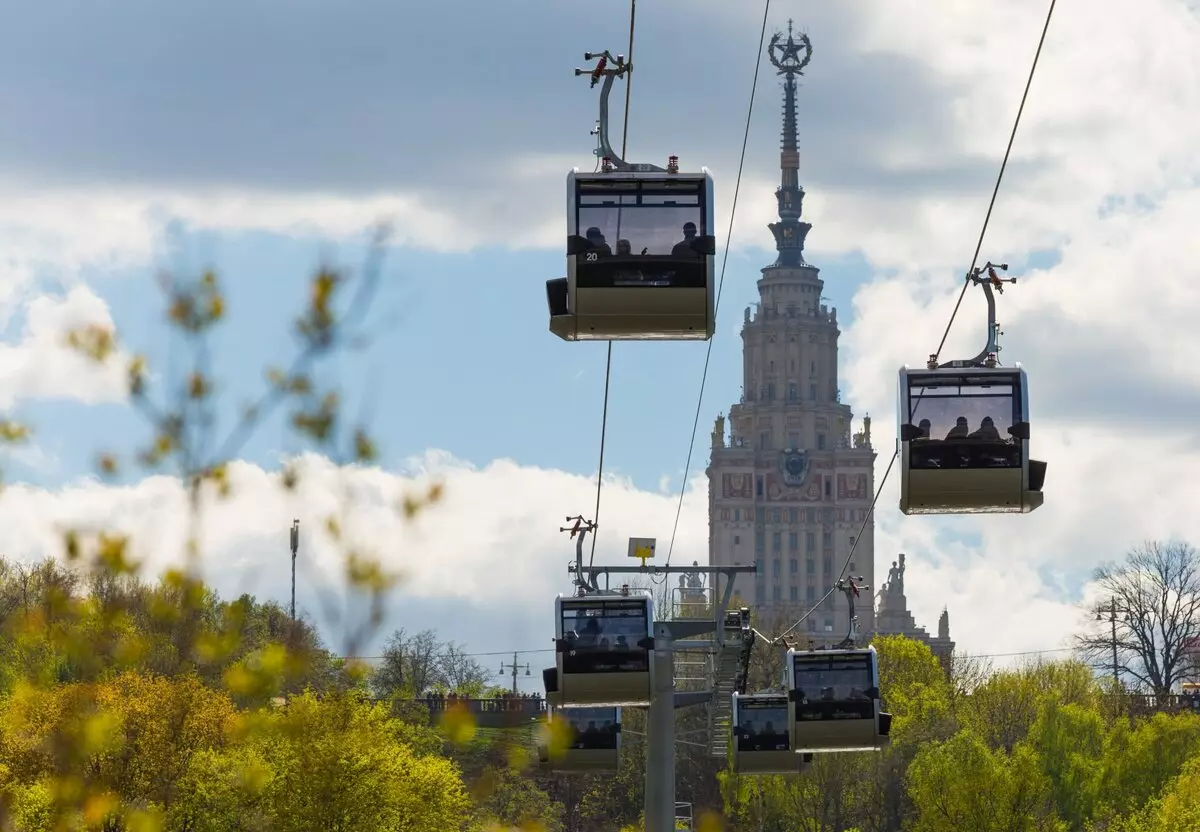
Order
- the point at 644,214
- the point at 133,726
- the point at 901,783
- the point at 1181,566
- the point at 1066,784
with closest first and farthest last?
the point at 644,214 < the point at 133,726 < the point at 1066,784 < the point at 901,783 < the point at 1181,566

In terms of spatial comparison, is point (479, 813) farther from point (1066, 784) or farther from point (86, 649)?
point (86, 649)

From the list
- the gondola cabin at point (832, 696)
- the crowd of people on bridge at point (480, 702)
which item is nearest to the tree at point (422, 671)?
the crowd of people on bridge at point (480, 702)

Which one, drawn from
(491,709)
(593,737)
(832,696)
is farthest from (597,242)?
(491,709)

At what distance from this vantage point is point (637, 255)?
25.6 meters

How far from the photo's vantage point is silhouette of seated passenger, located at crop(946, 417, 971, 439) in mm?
28875

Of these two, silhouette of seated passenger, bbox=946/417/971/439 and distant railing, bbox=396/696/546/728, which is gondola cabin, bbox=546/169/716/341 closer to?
silhouette of seated passenger, bbox=946/417/971/439

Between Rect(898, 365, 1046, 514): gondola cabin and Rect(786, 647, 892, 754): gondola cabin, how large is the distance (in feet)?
53.2

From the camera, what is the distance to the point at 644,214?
84.0 feet

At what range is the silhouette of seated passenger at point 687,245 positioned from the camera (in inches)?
1006

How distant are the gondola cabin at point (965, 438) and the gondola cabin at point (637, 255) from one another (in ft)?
13.8

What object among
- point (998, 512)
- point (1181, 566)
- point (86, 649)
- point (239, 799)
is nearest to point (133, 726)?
point (239, 799)

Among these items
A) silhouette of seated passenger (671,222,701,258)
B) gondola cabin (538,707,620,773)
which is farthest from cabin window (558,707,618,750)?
silhouette of seated passenger (671,222,701,258)

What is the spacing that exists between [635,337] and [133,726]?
45.0m

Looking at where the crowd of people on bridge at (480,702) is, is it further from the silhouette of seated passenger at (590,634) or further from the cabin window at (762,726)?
the silhouette of seated passenger at (590,634)
